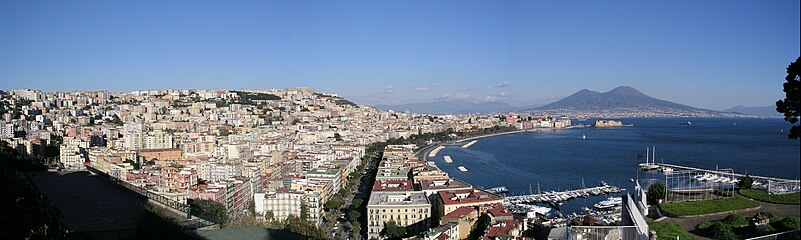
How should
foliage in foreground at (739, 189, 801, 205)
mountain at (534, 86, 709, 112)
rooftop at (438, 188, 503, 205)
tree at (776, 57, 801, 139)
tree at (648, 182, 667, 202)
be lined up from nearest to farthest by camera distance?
tree at (776, 57, 801, 139), foliage in foreground at (739, 189, 801, 205), tree at (648, 182, 667, 202), rooftop at (438, 188, 503, 205), mountain at (534, 86, 709, 112)

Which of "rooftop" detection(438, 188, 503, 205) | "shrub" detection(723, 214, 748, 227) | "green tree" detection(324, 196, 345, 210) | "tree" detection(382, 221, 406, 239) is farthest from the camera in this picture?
"green tree" detection(324, 196, 345, 210)

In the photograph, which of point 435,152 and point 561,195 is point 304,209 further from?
point 435,152

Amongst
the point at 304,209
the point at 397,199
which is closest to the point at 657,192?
the point at 397,199

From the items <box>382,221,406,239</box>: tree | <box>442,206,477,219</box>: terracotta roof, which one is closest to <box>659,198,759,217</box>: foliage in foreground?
<box>442,206,477,219</box>: terracotta roof

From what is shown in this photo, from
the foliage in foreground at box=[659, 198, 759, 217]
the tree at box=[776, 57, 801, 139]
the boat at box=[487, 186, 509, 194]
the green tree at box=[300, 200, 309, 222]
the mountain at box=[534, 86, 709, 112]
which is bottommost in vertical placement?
the boat at box=[487, 186, 509, 194]

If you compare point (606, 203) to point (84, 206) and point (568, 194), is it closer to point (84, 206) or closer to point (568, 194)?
point (568, 194)

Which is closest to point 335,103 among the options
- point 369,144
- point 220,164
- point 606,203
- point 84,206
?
point 369,144

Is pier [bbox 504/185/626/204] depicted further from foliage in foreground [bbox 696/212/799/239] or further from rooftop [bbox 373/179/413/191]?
foliage in foreground [bbox 696/212/799/239]

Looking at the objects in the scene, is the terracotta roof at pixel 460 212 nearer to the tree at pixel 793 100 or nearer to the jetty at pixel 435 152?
the tree at pixel 793 100
